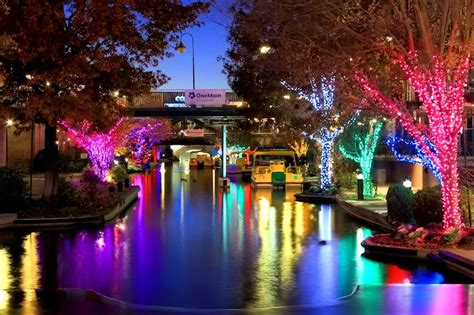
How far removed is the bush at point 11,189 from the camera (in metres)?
22.2

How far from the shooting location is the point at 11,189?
22734mm

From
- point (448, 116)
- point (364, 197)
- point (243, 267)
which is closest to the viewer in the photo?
point (243, 267)

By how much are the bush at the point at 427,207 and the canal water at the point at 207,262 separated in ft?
5.42

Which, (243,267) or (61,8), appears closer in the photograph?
(243,267)

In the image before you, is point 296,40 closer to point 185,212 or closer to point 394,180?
point 185,212

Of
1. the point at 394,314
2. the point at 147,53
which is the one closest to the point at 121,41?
the point at 147,53

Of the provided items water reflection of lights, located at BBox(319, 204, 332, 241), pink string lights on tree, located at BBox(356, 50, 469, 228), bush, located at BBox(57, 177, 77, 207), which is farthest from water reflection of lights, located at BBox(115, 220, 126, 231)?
pink string lights on tree, located at BBox(356, 50, 469, 228)

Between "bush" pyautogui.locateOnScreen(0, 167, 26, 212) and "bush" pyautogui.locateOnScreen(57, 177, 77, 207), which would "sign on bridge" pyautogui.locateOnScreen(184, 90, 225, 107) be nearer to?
"bush" pyautogui.locateOnScreen(57, 177, 77, 207)

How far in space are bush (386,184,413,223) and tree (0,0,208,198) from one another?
330 inches

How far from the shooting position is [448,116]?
1460cm

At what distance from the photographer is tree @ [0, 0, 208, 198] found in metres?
19.8

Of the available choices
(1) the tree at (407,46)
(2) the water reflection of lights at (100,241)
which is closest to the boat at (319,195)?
(2) the water reflection of lights at (100,241)

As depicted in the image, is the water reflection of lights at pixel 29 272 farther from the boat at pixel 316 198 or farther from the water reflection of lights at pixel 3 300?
the boat at pixel 316 198

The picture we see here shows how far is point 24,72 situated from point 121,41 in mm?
3112
